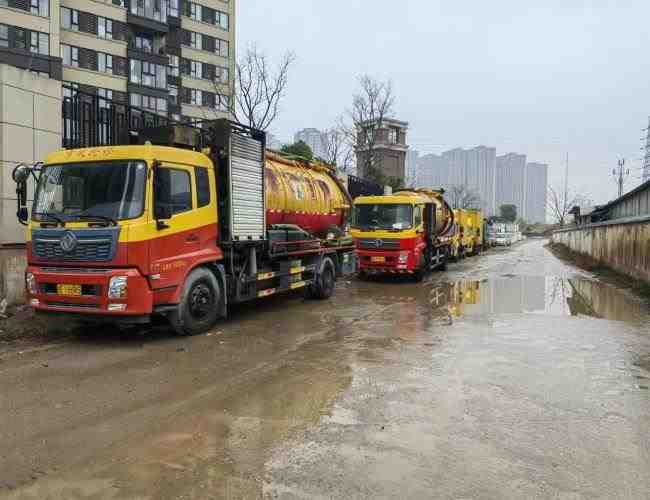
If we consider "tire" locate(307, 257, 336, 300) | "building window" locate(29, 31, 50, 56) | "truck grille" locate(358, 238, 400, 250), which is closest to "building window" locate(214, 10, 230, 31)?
"building window" locate(29, 31, 50, 56)

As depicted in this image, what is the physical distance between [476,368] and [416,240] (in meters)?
10.3

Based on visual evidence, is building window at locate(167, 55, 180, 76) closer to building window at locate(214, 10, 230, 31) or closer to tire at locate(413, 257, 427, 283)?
building window at locate(214, 10, 230, 31)

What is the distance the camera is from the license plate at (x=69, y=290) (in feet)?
24.5

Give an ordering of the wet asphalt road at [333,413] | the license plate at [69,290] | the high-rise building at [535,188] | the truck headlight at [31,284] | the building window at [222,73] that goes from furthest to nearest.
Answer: the high-rise building at [535,188], the building window at [222,73], the truck headlight at [31,284], the license plate at [69,290], the wet asphalt road at [333,413]

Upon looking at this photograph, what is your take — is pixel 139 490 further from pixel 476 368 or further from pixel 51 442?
pixel 476 368

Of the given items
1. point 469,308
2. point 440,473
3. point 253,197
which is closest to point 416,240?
point 469,308

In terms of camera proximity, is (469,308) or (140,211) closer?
(140,211)

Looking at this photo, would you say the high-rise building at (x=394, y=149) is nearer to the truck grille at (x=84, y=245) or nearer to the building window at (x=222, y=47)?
the building window at (x=222, y=47)

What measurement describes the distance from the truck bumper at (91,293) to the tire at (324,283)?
5.66 meters

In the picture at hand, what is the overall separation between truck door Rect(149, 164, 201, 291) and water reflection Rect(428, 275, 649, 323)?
491cm

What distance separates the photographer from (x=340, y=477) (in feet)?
12.2

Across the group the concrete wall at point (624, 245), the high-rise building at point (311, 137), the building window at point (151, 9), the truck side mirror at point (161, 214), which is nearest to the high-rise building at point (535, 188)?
the high-rise building at point (311, 137)

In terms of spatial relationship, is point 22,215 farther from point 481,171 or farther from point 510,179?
point 510,179

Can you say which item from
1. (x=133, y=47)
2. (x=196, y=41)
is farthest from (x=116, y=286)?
(x=196, y=41)
